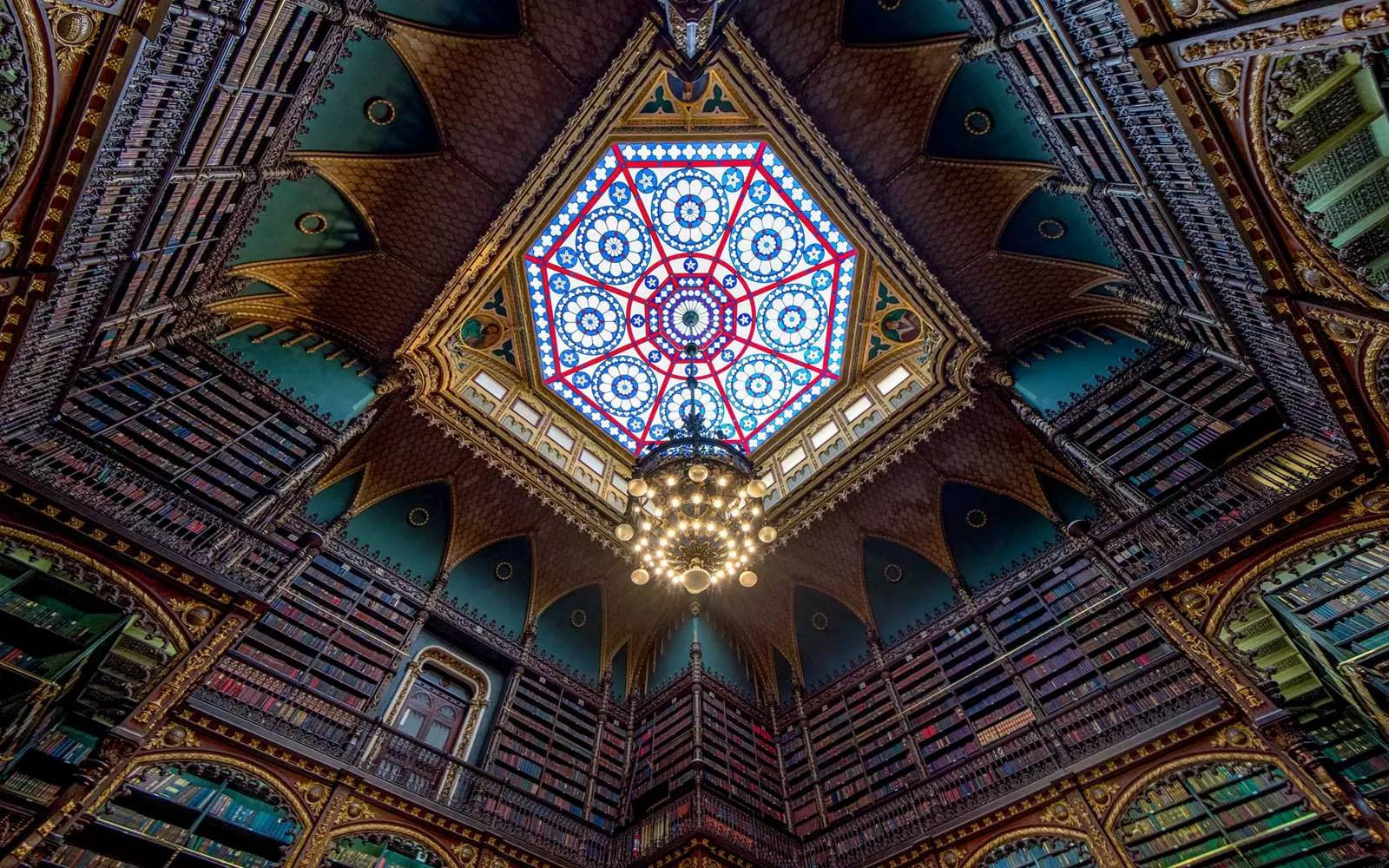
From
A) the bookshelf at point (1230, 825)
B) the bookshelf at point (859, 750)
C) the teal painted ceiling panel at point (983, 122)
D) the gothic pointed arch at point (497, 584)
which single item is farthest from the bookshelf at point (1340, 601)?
the gothic pointed arch at point (497, 584)

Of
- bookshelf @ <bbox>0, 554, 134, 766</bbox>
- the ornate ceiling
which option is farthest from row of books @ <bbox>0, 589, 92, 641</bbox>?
the ornate ceiling

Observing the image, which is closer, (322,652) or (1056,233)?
(322,652)

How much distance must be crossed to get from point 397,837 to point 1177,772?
912 centimetres

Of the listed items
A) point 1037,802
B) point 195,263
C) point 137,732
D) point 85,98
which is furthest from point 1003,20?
point 137,732

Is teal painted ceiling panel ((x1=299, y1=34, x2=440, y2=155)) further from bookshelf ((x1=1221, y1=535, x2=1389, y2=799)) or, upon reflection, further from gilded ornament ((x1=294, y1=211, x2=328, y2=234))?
bookshelf ((x1=1221, y1=535, x2=1389, y2=799))

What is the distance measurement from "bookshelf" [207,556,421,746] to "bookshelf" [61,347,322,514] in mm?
1769

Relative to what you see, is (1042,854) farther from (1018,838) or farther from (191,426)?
(191,426)

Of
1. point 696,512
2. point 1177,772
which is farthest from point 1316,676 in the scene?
point 696,512

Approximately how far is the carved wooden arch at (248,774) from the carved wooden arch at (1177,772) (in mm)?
8947

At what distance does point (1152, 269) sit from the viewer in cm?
756

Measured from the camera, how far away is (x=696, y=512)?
290 inches

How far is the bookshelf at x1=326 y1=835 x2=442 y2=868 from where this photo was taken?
23.5 feet

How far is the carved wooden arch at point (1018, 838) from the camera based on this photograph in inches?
279

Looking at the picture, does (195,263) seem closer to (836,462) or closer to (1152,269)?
(836,462)
